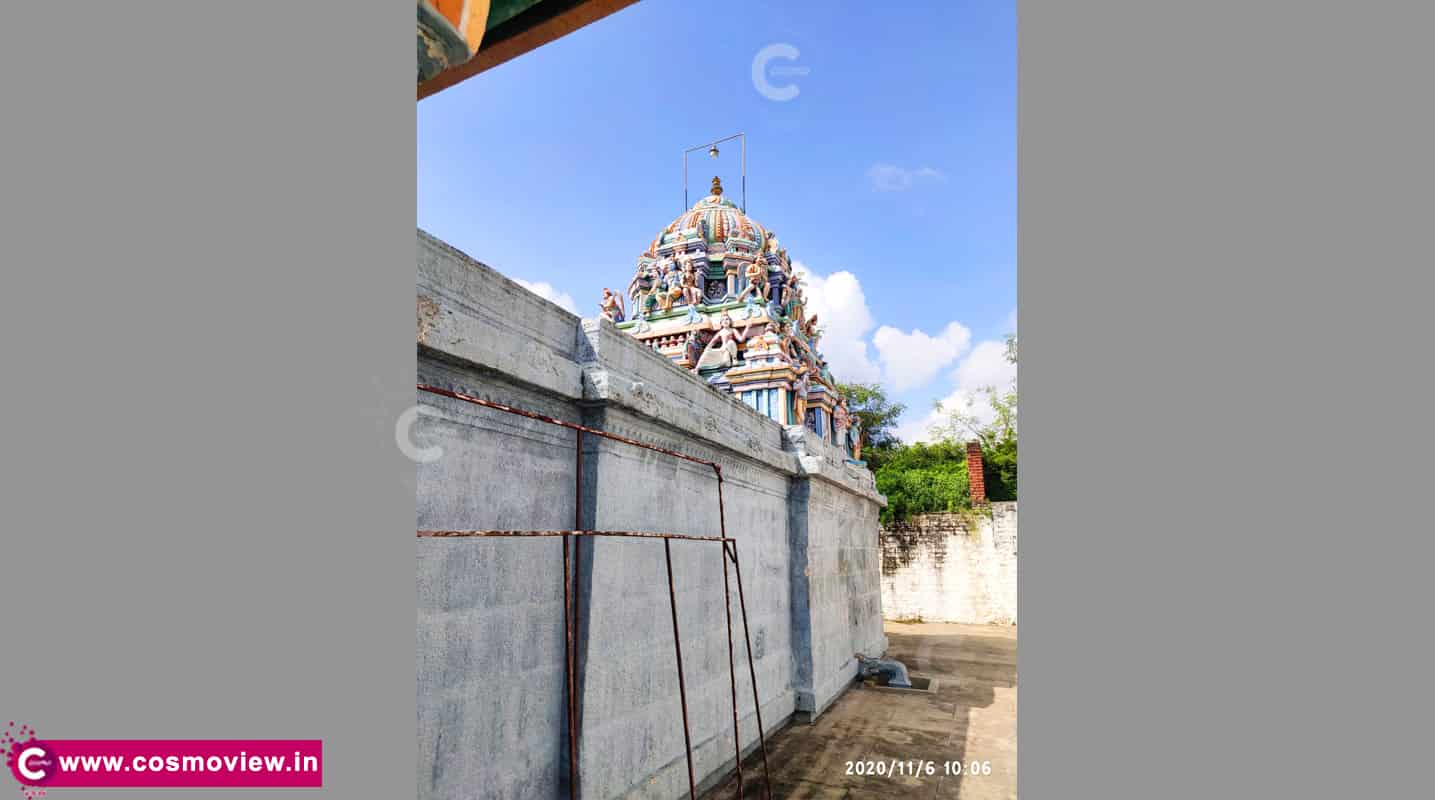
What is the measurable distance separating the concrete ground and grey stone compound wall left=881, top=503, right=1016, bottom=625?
7.39m

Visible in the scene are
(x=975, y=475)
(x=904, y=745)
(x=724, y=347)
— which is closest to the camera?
(x=904, y=745)

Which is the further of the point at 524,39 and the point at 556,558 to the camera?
the point at 556,558

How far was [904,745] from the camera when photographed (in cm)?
707

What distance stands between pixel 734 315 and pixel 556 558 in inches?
452

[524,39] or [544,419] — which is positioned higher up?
[524,39]

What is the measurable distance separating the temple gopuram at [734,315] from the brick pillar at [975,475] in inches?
124

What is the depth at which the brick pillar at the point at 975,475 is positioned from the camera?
18969 millimetres

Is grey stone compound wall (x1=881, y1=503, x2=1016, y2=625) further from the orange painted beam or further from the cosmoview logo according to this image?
the cosmoview logo

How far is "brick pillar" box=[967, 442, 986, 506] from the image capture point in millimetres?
18969

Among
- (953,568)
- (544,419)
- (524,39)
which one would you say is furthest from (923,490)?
(524,39)

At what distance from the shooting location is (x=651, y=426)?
5.04 m
